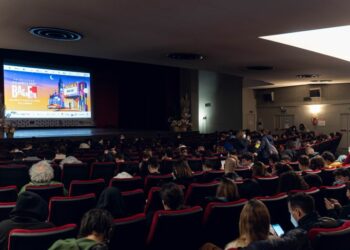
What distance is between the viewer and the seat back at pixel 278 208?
363cm

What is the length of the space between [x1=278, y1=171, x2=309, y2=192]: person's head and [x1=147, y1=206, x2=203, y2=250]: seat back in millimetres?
1641

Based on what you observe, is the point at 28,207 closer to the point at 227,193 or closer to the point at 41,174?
the point at 41,174

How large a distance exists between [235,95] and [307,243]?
1711 centimetres

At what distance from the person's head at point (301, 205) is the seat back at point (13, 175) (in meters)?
4.14

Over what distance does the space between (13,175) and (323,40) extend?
9708 millimetres

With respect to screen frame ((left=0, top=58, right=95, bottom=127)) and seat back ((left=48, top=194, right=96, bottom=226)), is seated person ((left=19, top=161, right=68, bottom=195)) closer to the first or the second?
seat back ((left=48, top=194, right=96, bottom=226))

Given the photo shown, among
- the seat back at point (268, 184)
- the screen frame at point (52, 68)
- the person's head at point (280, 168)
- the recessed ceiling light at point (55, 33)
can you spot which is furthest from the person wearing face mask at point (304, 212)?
the screen frame at point (52, 68)

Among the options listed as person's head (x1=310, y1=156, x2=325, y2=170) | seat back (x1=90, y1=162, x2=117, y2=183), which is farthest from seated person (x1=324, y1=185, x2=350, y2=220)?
seat back (x1=90, y1=162, x2=117, y2=183)

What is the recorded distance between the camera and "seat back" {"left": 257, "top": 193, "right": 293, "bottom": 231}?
11.9 ft

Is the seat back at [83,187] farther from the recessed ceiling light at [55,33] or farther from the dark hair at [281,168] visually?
the recessed ceiling light at [55,33]

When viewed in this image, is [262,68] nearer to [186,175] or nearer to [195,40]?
[195,40]

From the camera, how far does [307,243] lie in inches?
88.6

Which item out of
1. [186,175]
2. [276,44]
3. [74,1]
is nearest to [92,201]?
[186,175]

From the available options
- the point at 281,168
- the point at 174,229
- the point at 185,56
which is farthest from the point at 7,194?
the point at 185,56
